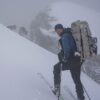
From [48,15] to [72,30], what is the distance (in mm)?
47945

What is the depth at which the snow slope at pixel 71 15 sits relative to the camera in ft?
193

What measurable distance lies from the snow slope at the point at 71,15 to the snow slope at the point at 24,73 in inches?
1531

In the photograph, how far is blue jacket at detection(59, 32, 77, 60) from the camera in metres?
9.16

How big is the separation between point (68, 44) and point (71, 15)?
193 feet

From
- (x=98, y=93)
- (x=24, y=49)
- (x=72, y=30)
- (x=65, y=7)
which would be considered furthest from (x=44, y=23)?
(x=72, y=30)

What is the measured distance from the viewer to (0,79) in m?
10.4

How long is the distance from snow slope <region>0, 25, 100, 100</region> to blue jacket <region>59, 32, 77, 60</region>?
1.57 meters

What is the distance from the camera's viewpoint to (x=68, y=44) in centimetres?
916

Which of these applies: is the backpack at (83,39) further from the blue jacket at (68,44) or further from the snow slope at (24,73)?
the snow slope at (24,73)

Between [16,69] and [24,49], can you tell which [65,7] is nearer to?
[24,49]

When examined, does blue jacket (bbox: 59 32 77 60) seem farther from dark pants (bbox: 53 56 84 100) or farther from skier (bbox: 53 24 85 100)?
dark pants (bbox: 53 56 84 100)

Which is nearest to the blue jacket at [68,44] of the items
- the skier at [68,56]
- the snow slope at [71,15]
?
the skier at [68,56]

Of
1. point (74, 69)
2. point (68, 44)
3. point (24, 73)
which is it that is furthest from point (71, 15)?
point (68, 44)

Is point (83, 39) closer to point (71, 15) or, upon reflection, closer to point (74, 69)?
point (74, 69)
